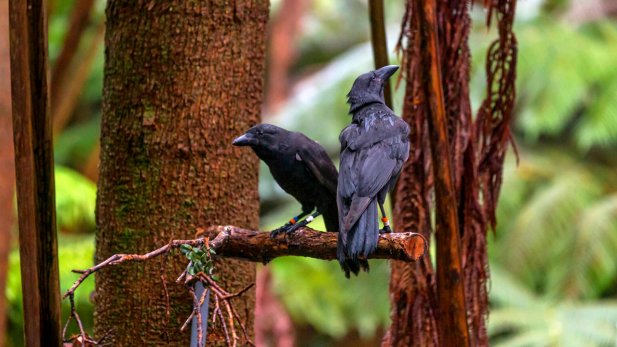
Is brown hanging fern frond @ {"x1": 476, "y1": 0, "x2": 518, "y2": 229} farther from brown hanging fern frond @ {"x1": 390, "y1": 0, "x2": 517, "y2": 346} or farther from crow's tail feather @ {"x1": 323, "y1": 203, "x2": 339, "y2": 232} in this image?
crow's tail feather @ {"x1": 323, "y1": 203, "x2": 339, "y2": 232}

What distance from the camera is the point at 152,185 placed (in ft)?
5.43

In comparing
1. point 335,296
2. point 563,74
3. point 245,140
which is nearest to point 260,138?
point 245,140

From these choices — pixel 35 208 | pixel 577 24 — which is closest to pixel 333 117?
pixel 577 24

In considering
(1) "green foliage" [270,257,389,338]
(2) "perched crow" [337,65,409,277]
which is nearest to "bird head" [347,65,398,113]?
(2) "perched crow" [337,65,409,277]

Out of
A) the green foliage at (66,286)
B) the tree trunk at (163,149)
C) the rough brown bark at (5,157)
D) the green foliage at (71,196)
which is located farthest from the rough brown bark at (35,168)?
the green foliage at (71,196)

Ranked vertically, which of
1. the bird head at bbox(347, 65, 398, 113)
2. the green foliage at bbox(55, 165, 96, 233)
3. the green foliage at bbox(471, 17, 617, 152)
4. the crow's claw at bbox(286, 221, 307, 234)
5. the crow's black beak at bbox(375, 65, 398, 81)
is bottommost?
the crow's claw at bbox(286, 221, 307, 234)

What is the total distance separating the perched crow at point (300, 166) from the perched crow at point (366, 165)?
152 mm

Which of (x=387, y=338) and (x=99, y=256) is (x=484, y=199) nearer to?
(x=387, y=338)

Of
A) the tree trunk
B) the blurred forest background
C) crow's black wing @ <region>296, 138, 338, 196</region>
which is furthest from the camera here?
the blurred forest background

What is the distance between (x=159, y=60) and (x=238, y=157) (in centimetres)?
25

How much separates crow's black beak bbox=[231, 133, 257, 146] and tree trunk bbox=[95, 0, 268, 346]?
0.10 m

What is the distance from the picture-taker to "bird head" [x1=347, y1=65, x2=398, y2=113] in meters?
1.65

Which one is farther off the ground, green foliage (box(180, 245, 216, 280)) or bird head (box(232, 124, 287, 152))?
bird head (box(232, 124, 287, 152))

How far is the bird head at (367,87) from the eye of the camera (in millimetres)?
1650
